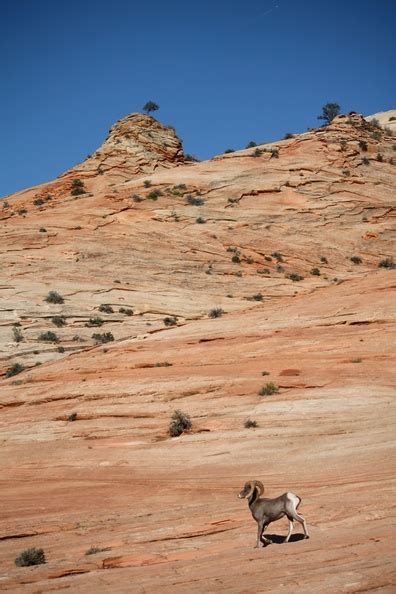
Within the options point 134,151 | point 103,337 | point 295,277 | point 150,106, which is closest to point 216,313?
point 103,337

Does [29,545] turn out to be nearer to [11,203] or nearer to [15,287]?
[15,287]

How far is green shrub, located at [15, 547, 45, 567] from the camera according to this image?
7949 mm

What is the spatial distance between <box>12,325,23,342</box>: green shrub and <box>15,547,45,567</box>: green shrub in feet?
48.4

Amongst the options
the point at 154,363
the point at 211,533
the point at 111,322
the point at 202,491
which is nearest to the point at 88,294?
the point at 111,322

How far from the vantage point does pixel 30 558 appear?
7969 millimetres

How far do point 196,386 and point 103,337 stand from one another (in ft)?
25.7

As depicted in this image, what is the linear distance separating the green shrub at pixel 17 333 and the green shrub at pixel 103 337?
276 centimetres

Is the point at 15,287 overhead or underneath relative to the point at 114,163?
underneath

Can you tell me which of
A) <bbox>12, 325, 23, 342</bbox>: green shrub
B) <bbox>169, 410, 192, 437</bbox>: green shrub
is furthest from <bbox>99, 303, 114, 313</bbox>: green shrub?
<bbox>169, 410, 192, 437</bbox>: green shrub

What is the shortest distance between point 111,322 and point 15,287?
17.7 ft

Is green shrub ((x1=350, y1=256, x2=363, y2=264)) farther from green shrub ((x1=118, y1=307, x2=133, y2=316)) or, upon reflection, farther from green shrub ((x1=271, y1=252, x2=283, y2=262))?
green shrub ((x1=118, y1=307, x2=133, y2=316))

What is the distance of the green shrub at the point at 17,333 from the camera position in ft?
72.4

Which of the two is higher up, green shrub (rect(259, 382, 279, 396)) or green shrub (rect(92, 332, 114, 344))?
green shrub (rect(92, 332, 114, 344))

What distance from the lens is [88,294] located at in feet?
88.1
